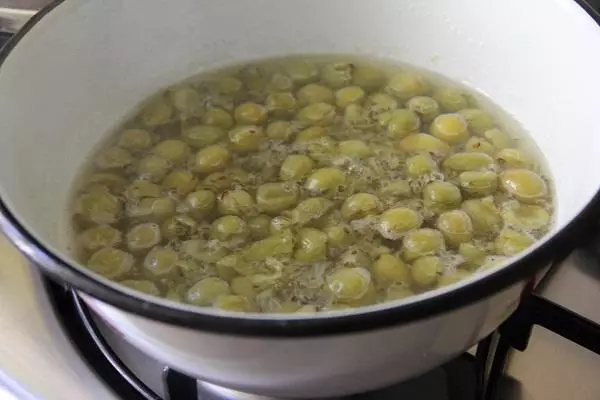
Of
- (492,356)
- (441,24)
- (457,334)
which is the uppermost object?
(441,24)

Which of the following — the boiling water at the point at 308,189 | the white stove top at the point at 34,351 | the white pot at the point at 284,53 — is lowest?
the white stove top at the point at 34,351

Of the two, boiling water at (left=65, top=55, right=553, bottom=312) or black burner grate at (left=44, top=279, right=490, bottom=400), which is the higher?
boiling water at (left=65, top=55, right=553, bottom=312)

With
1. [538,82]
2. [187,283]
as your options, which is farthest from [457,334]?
[538,82]

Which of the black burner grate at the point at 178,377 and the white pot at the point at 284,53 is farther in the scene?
the black burner grate at the point at 178,377

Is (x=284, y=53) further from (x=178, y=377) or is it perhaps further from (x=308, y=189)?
(x=178, y=377)

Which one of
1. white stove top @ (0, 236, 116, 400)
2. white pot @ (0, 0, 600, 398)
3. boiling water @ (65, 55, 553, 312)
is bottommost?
white stove top @ (0, 236, 116, 400)

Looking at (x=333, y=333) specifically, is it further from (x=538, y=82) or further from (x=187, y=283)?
(x=538, y=82)

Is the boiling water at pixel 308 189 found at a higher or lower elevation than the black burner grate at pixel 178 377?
higher
